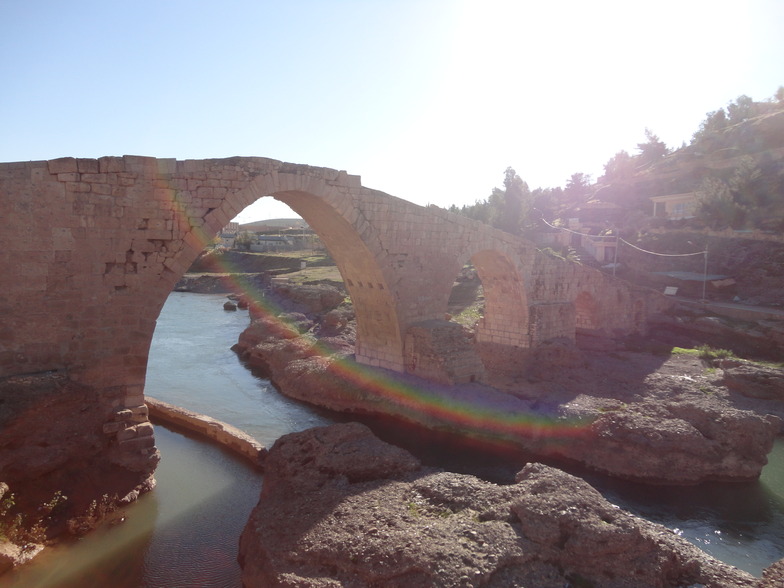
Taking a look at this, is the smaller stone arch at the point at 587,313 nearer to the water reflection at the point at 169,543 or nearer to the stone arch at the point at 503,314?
the stone arch at the point at 503,314

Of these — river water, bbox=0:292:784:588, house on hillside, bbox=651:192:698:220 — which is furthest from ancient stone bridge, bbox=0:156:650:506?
house on hillside, bbox=651:192:698:220

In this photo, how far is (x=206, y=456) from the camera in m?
7.81

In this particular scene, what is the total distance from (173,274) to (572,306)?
36.4 ft

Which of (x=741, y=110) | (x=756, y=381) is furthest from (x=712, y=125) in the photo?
(x=756, y=381)

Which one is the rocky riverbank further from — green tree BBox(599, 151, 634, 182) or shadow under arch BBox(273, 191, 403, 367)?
green tree BBox(599, 151, 634, 182)

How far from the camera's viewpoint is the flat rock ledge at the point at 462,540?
3.93m

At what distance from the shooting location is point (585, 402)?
963 cm

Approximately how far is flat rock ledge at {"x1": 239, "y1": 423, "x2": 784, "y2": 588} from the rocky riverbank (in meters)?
3.16

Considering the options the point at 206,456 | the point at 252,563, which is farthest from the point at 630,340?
the point at 252,563

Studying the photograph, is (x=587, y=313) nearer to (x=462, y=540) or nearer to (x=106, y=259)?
(x=462, y=540)

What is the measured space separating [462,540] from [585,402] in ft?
20.5

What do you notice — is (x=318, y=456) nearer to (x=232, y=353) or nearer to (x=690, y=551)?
(x=690, y=551)

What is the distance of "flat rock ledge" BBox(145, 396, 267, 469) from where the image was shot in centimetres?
760

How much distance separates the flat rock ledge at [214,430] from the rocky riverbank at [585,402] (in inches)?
104
